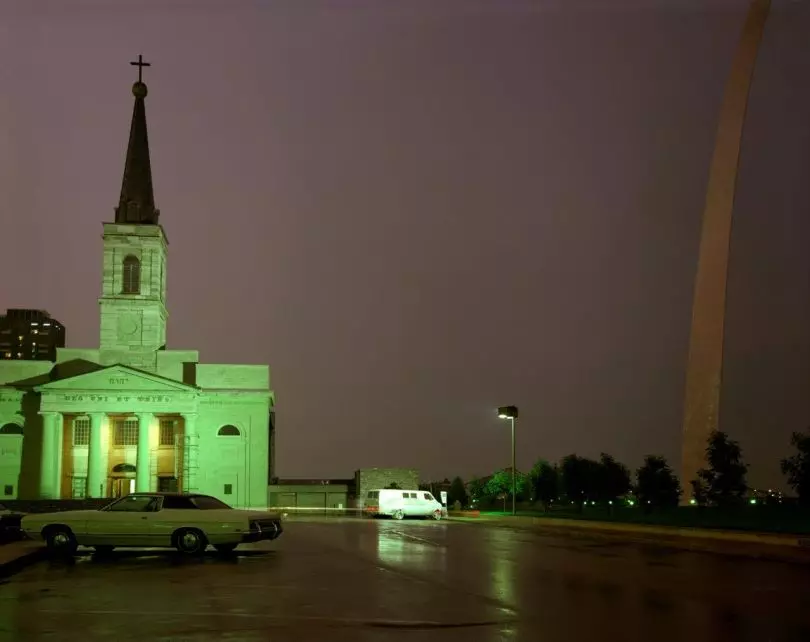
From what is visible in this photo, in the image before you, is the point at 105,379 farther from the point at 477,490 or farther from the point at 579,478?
the point at 477,490

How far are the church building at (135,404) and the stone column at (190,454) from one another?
0.11 metres

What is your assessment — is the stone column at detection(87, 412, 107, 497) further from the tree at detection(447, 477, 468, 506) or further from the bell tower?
the tree at detection(447, 477, 468, 506)

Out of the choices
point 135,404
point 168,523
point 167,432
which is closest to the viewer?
point 168,523

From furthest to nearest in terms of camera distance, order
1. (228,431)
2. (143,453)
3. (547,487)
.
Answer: (228,431), (143,453), (547,487)

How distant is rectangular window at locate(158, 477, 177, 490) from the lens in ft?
257

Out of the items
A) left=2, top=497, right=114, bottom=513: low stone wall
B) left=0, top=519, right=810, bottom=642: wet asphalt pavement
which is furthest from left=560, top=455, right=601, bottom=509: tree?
left=0, top=519, right=810, bottom=642: wet asphalt pavement

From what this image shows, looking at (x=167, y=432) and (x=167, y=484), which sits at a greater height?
(x=167, y=432)

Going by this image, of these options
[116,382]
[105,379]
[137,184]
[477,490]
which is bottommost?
[477,490]

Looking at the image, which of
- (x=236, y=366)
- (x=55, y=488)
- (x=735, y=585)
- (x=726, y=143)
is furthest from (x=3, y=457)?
(x=735, y=585)

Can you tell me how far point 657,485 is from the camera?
42750mm

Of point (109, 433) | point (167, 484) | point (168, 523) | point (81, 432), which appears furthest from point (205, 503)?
point (81, 432)

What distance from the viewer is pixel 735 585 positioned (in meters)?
16.5

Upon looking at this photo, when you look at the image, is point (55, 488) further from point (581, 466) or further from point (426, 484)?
point (426, 484)

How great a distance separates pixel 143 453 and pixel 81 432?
8.46 metres
